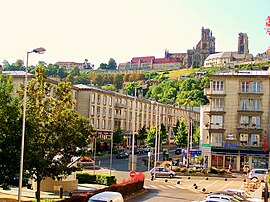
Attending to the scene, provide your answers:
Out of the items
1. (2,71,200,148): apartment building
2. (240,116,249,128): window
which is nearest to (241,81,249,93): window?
(240,116,249,128): window

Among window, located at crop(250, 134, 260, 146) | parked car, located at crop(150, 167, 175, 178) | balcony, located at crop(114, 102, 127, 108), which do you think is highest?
balcony, located at crop(114, 102, 127, 108)

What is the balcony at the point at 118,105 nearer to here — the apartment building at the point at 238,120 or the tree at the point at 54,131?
the apartment building at the point at 238,120

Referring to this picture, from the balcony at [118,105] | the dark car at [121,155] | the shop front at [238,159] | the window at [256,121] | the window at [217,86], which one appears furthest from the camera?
the balcony at [118,105]

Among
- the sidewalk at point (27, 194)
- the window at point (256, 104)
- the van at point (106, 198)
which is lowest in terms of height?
the sidewalk at point (27, 194)

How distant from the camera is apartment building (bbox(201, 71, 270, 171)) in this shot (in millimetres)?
69938

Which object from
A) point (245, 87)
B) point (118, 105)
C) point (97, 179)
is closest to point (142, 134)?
point (118, 105)

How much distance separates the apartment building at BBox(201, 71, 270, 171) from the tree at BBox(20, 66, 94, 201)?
130 ft

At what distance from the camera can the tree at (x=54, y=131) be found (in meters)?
31.7

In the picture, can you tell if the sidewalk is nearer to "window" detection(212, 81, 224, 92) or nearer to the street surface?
the street surface

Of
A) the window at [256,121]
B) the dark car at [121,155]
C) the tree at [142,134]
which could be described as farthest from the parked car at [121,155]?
the window at [256,121]

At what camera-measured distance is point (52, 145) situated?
32.0 meters

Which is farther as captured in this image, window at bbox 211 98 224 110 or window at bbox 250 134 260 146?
window at bbox 211 98 224 110

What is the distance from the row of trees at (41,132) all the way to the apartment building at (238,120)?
39975mm

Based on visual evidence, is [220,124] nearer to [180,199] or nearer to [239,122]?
[239,122]
